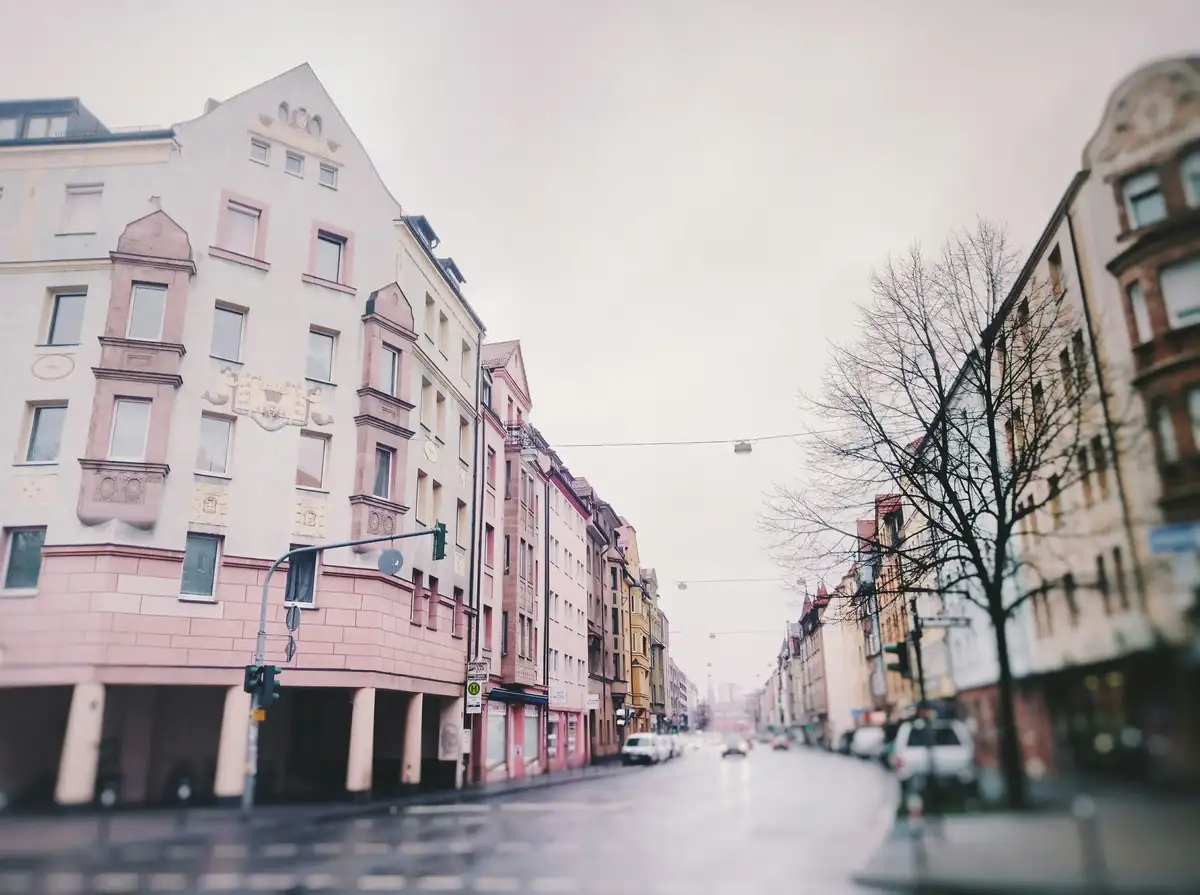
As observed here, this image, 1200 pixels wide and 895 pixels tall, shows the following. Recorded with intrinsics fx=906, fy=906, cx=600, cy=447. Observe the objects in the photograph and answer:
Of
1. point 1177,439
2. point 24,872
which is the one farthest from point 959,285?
point 24,872

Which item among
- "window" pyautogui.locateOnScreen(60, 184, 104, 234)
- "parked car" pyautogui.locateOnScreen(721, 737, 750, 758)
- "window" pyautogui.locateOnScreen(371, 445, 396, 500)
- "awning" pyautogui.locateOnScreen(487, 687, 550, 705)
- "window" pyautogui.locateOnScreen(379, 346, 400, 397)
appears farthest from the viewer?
"parked car" pyautogui.locateOnScreen(721, 737, 750, 758)

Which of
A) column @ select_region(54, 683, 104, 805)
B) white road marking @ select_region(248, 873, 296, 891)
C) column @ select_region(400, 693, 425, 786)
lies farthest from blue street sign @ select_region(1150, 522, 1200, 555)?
column @ select_region(400, 693, 425, 786)

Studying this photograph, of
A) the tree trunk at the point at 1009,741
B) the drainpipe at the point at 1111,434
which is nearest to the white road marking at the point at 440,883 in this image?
the tree trunk at the point at 1009,741

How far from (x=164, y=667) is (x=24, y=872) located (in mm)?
9840

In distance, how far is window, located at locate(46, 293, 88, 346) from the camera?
24.8 metres

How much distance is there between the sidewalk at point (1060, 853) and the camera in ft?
24.5

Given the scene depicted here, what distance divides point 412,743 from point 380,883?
1788cm

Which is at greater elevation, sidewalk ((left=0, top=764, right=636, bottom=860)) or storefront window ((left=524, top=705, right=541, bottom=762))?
storefront window ((left=524, top=705, right=541, bottom=762))

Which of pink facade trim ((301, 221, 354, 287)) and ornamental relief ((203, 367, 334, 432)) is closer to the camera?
ornamental relief ((203, 367, 334, 432))

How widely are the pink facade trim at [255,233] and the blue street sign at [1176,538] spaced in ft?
81.2

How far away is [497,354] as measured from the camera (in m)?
46.6

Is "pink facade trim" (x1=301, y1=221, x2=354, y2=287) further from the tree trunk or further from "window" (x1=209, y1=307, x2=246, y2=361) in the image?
the tree trunk

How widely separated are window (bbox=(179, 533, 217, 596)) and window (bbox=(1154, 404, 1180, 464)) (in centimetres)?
2219

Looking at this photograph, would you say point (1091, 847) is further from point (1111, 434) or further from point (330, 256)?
point (330, 256)
